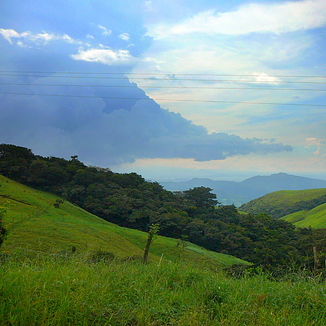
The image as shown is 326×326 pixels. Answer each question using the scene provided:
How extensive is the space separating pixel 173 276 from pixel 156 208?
4486 centimetres

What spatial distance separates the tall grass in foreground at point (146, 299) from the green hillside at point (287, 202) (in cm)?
11820

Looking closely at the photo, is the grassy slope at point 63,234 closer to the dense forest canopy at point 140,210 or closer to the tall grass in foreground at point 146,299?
the dense forest canopy at point 140,210

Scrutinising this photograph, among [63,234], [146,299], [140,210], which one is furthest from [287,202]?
[146,299]

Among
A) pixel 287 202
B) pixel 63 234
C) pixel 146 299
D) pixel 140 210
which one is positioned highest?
pixel 287 202

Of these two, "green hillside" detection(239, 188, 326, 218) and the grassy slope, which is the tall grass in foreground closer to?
the grassy slope

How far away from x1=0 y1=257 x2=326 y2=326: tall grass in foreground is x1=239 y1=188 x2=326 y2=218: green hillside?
11820 centimetres

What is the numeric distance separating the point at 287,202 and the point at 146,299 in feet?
451

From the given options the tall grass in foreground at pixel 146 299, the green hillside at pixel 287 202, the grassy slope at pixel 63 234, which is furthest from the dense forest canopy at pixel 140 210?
the green hillside at pixel 287 202

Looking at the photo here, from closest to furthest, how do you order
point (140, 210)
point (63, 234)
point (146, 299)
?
point (146, 299), point (63, 234), point (140, 210)

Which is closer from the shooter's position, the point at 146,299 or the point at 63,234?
the point at 146,299

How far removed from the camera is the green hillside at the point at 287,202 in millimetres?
111925

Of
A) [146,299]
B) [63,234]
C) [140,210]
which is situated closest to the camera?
[146,299]

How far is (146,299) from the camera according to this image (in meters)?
3.89

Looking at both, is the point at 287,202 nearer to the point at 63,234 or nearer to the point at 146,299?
the point at 63,234
